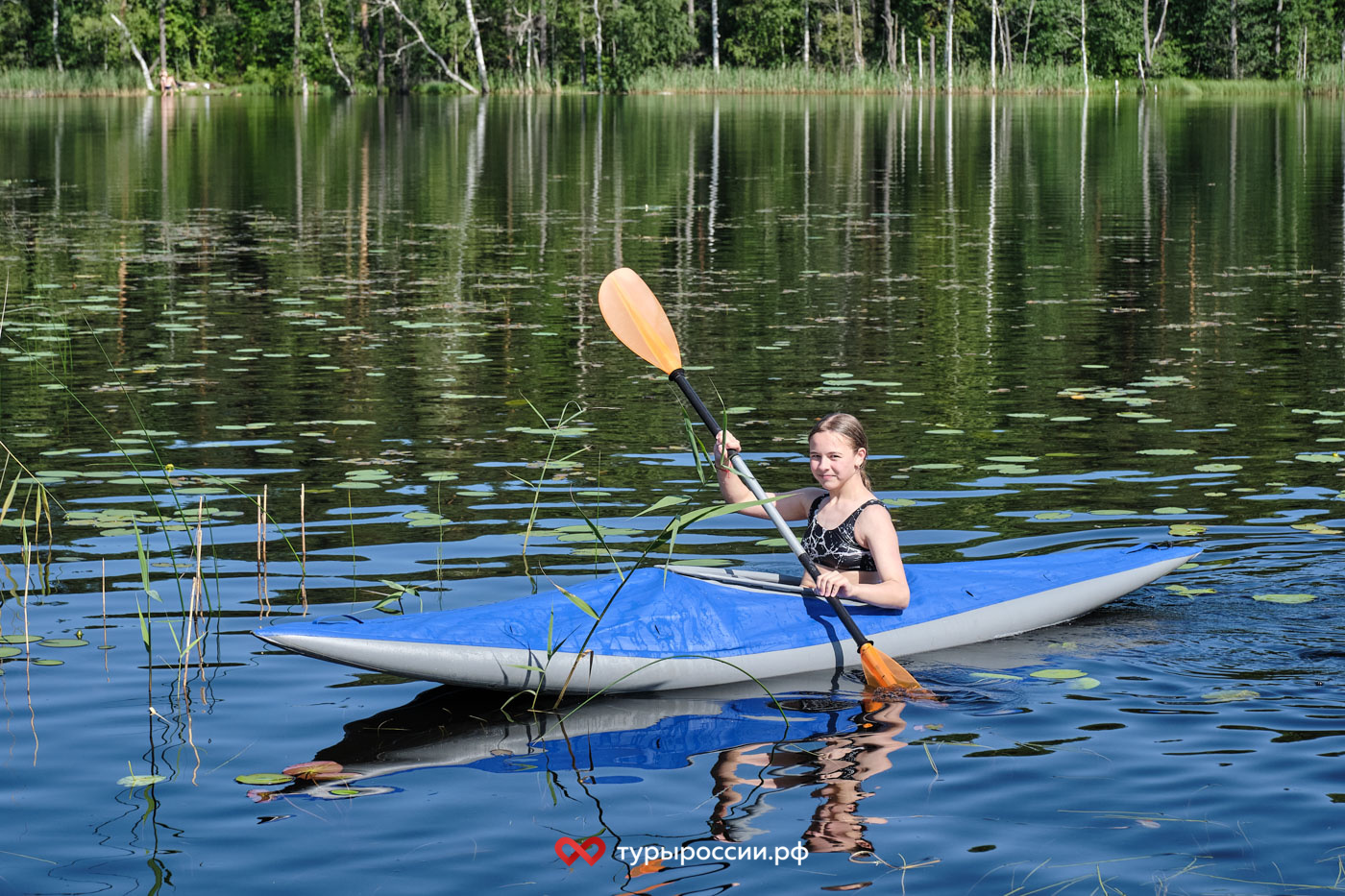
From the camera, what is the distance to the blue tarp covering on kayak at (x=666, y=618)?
5473 mm

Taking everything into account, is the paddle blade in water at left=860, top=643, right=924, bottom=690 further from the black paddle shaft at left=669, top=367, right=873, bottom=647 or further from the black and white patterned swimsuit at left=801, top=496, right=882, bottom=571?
the black and white patterned swimsuit at left=801, top=496, right=882, bottom=571

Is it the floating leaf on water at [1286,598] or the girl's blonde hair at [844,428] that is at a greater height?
the girl's blonde hair at [844,428]

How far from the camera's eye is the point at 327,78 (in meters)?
72.4

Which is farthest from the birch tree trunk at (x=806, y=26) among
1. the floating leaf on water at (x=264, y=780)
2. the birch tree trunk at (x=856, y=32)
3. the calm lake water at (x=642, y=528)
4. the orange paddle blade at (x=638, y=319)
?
the floating leaf on water at (x=264, y=780)

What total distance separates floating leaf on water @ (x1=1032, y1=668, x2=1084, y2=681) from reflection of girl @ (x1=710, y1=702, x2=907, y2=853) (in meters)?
0.63

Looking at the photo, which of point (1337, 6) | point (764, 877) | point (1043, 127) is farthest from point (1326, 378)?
point (1337, 6)

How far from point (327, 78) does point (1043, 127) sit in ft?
131

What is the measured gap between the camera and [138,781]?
4879 millimetres

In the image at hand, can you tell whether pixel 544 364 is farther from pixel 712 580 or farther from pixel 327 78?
pixel 327 78

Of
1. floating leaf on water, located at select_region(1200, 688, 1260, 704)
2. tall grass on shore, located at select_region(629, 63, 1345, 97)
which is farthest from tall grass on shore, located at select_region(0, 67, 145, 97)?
floating leaf on water, located at select_region(1200, 688, 1260, 704)

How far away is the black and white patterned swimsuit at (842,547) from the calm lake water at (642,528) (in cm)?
45

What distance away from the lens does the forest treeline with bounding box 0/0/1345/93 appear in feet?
218

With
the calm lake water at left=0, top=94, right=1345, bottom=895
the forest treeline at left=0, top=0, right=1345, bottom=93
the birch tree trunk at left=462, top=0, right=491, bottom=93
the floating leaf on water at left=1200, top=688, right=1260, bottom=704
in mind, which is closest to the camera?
the calm lake water at left=0, top=94, right=1345, bottom=895

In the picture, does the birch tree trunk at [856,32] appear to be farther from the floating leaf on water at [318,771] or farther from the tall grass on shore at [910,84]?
the floating leaf on water at [318,771]
